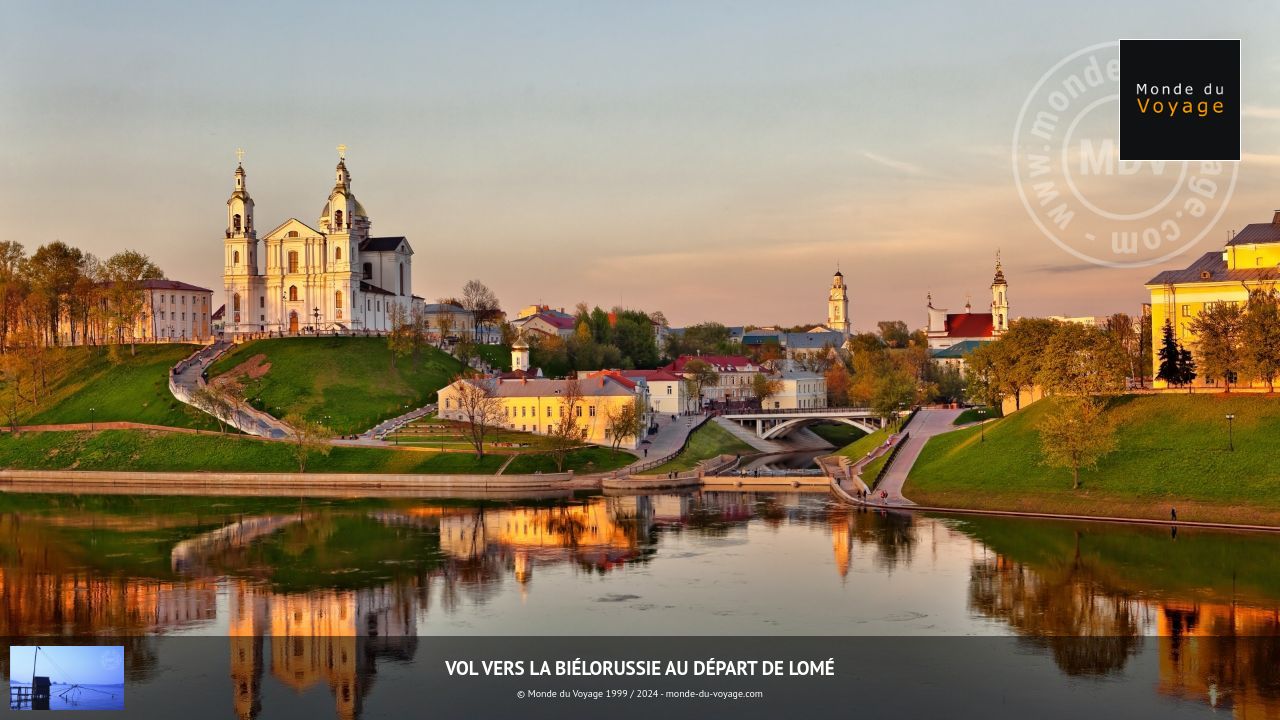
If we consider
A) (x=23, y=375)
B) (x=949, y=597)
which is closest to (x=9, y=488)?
(x=23, y=375)

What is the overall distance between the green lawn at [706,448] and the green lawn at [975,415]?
19.8 m

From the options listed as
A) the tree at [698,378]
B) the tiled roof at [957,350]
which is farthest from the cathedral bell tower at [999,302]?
the tree at [698,378]

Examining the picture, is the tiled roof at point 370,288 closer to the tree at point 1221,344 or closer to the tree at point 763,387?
the tree at point 763,387

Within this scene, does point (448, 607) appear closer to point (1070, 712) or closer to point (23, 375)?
point (1070, 712)

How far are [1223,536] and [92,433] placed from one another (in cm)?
8139

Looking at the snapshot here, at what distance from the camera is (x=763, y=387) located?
436 ft

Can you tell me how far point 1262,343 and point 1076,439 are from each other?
13.0 m

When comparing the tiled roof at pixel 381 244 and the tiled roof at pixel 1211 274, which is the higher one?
the tiled roof at pixel 381 244

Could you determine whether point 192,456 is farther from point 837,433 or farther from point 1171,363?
point 1171,363

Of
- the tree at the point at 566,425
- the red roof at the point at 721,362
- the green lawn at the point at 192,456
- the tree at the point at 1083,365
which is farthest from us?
the red roof at the point at 721,362

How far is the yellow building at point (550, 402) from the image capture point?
97.7 meters

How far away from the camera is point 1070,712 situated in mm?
32750

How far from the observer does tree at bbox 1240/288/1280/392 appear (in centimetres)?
6819

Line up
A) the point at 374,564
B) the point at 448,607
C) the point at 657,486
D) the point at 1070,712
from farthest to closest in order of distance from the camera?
the point at 657,486, the point at 374,564, the point at 448,607, the point at 1070,712
